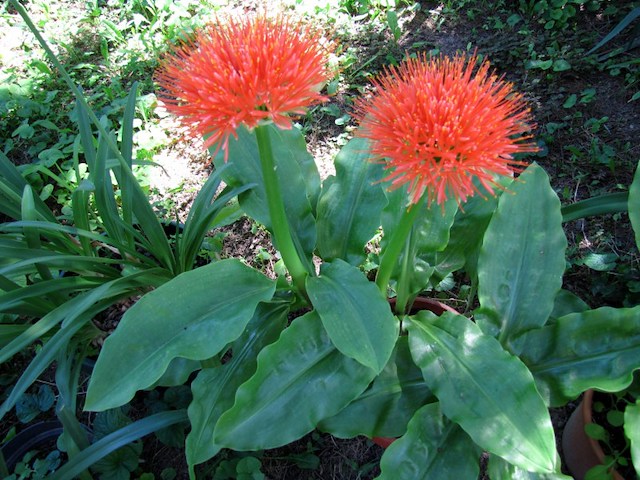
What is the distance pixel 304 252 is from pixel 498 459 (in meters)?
0.68

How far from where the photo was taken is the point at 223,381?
4.02 feet

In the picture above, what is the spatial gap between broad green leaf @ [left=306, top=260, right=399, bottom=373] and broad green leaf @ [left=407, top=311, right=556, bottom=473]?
134mm

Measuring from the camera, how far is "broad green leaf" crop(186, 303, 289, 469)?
3.71 ft

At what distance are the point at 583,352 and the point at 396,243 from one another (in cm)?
49

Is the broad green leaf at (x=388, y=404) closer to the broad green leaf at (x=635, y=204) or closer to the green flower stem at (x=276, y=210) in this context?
the green flower stem at (x=276, y=210)

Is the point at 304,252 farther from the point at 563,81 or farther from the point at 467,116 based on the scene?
the point at 563,81

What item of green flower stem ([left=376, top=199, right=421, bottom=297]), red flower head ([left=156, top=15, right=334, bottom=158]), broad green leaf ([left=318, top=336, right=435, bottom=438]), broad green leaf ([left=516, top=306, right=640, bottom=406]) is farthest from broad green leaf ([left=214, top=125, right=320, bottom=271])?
broad green leaf ([left=516, top=306, right=640, bottom=406])

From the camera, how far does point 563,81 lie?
2.18 m

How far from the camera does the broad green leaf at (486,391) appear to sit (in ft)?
3.04

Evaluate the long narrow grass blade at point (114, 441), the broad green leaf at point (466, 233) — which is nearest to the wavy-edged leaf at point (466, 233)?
the broad green leaf at point (466, 233)

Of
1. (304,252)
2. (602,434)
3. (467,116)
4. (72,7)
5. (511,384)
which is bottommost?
(602,434)

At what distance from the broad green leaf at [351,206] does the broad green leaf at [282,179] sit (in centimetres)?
5

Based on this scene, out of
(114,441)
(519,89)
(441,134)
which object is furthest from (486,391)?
(519,89)

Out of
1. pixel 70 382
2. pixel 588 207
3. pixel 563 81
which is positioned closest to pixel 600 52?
pixel 563 81
